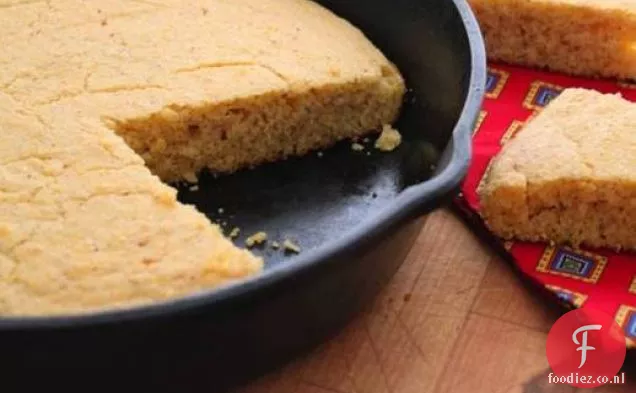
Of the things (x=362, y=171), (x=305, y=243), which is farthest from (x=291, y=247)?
(x=362, y=171)

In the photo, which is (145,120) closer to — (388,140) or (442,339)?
(388,140)

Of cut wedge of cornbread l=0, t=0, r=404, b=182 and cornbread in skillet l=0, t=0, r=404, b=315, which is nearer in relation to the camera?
cornbread in skillet l=0, t=0, r=404, b=315

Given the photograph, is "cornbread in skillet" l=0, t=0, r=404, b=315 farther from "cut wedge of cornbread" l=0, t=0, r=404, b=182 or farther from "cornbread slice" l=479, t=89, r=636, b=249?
"cornbread slice" l=479, t=89, r=636, b=249

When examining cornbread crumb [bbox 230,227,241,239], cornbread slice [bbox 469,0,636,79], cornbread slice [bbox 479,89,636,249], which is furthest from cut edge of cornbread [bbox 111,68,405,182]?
cornbread slice [bbox 469,0,636,79]

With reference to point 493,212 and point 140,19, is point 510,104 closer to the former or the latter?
point 493,212

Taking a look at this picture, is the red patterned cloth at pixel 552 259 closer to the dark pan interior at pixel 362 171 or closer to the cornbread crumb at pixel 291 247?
the dark pan interior at pixel 362 171

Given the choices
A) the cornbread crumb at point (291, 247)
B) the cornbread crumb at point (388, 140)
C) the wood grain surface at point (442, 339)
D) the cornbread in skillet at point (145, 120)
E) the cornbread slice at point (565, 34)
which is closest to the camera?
the cornbread in skillet at point (145, 120)

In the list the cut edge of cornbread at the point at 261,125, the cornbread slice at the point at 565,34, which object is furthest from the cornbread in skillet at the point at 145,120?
the cornbread slice at the point at 565,34
